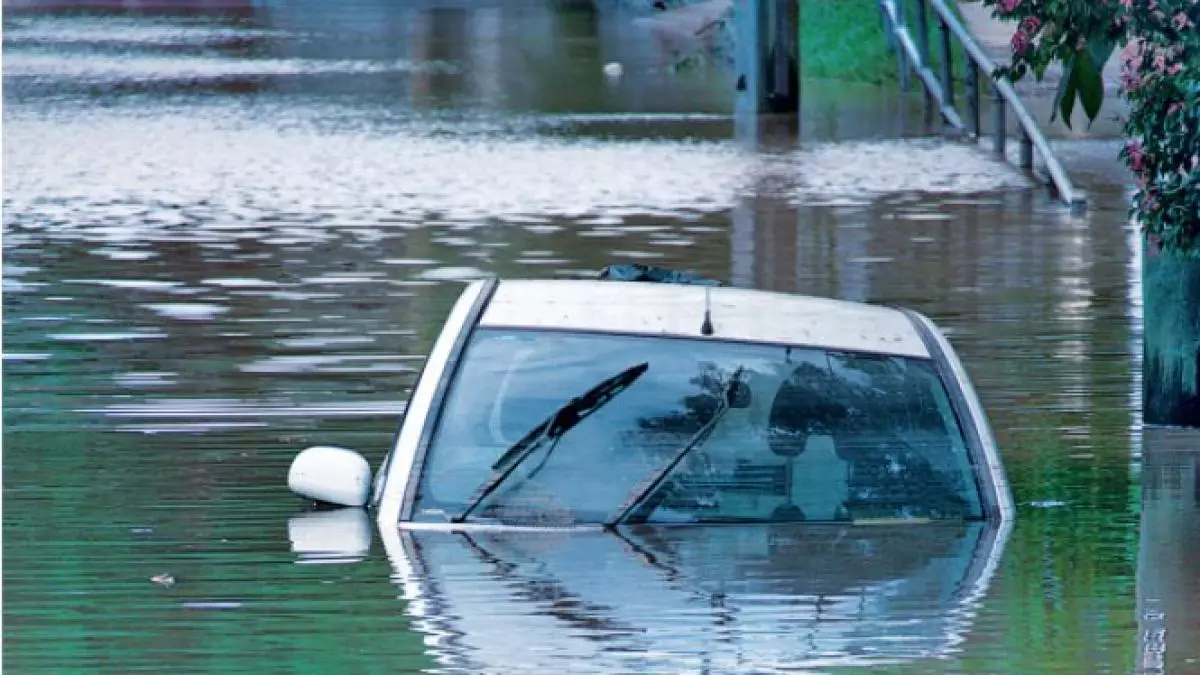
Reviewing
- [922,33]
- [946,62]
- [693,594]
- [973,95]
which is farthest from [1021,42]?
[922,33]

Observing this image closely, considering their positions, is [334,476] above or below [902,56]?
above

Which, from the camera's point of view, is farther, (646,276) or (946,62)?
(946,62)

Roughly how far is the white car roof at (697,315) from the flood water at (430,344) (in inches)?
22.9

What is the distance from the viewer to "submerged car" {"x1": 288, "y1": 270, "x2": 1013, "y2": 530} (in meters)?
8.65

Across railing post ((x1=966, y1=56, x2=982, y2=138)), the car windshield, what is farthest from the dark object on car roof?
railing post ((x1=966, y1=56, x2=982, y2=138))

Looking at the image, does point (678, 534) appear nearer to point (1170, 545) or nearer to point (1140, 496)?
point (1170, 545)

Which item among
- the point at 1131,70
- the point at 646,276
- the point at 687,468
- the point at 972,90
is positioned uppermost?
the point at 1131,70

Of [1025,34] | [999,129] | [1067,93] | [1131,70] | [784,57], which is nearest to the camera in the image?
[1067,93]

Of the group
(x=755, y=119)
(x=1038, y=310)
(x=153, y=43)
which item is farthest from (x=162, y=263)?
(x=153, y=43)

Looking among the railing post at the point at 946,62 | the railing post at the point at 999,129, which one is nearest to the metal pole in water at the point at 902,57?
the railing post at the point at 946,62

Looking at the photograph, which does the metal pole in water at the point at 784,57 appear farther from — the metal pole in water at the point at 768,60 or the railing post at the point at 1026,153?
the railing post at the point at 1026,153

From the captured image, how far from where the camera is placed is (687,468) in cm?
866

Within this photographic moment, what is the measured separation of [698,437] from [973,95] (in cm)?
1900

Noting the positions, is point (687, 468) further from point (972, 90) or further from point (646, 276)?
point (972, 90)
